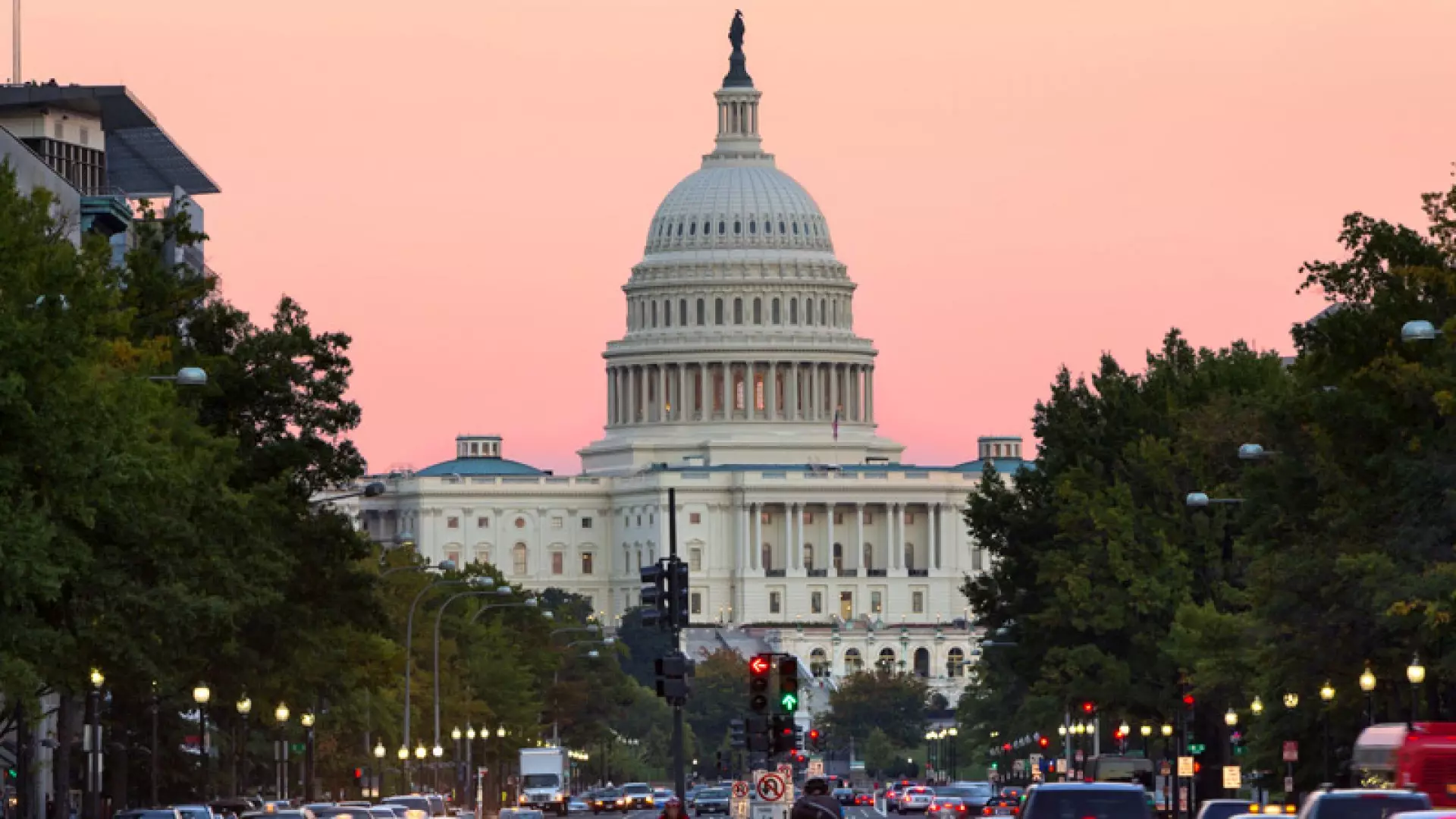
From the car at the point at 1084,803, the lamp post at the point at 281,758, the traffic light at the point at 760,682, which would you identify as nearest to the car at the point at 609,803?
the lamp post at the point at 281,758

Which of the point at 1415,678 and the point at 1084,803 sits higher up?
the point at 1415,678

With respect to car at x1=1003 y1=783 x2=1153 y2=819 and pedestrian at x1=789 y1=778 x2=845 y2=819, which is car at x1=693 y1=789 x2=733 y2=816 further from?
car at x1=1003 y1=783 x2=1153 y2=819

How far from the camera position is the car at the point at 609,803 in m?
136

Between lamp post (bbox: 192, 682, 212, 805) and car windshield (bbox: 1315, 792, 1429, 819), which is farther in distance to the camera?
lamp post (bbox: 192, 682, 212, 805)

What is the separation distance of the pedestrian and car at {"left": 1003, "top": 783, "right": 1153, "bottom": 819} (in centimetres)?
216

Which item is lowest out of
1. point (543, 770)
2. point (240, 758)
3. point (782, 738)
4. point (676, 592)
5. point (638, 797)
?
point (638, 797)

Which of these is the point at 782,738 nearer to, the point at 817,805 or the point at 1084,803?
the point at 1084,803

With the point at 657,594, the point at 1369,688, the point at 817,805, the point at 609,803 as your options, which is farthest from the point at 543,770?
the point at 817,805

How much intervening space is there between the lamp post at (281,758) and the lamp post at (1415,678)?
27683mm

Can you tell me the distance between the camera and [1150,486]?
9931 centimetres

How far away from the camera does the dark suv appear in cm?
4216

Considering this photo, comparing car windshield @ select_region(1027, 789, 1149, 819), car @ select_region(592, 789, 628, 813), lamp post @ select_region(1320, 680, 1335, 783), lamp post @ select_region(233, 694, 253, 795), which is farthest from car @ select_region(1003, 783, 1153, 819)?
car @ select_region(592, 789, 628, 813)

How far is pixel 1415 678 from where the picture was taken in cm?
6500

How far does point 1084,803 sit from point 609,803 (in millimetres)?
94870
